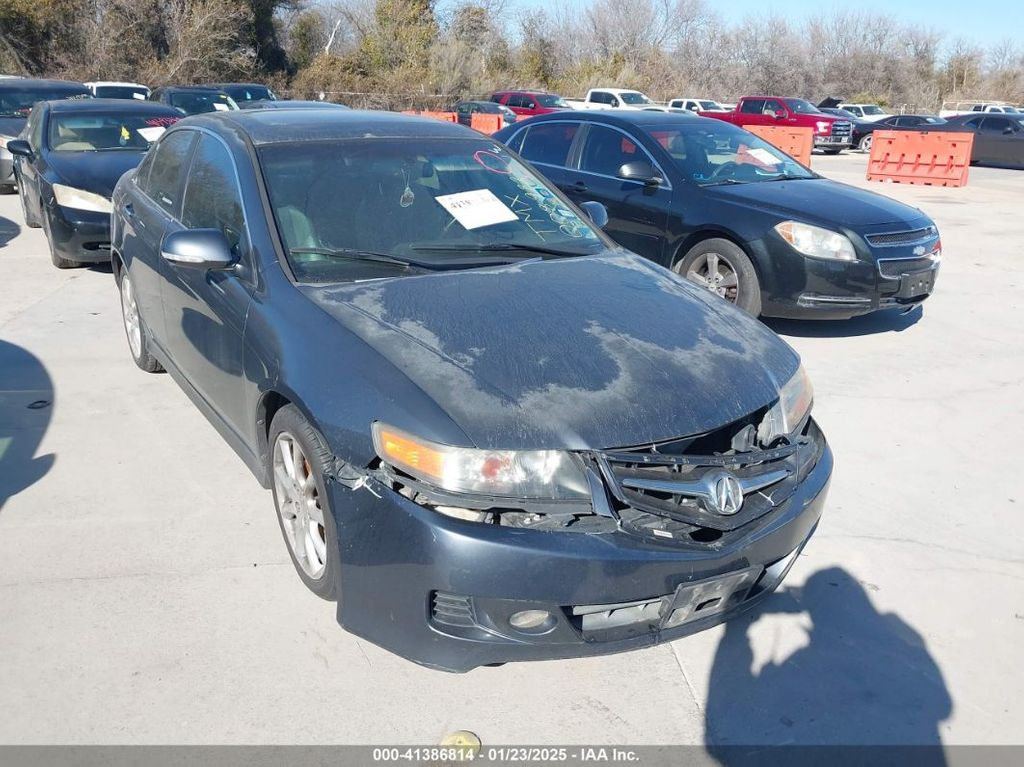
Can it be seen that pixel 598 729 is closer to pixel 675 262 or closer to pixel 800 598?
pixel 800 598

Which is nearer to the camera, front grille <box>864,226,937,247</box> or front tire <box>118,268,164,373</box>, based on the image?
front tire <box>118,268,164,373</box>

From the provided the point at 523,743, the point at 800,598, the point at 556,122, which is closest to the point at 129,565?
the point at 523,743

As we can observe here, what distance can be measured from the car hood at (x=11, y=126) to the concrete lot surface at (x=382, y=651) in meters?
9.45

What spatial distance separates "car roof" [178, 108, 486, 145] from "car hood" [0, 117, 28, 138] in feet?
34.1

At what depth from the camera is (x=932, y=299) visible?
8.19 m

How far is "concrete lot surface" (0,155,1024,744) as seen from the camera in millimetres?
2811

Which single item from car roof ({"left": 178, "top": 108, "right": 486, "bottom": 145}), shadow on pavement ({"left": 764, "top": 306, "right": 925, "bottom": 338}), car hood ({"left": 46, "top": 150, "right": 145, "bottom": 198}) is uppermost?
car roof ({"left": 178, "top": 108, "right": 486, "bottom": 145})

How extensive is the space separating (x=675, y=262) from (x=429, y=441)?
4.76 m

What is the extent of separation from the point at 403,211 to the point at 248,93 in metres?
21.3

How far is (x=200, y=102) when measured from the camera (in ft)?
60.6

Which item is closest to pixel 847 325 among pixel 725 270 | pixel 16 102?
pixel 725 270

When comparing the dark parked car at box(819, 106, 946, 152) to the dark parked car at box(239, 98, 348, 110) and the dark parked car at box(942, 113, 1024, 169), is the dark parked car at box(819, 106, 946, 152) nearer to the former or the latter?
the dark parked car at box(942, 113, 1024, 169)

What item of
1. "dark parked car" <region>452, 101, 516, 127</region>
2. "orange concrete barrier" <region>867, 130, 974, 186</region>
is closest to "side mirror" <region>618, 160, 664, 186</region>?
"orange concrete barrier" <region>867, 130, 974, 186</region>

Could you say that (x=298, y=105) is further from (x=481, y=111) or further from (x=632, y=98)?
(x=632, y=98)
